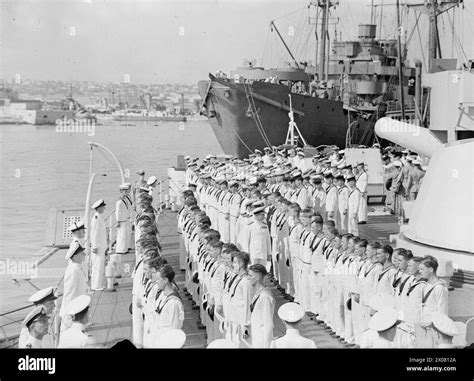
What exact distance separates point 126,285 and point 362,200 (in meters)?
4.68

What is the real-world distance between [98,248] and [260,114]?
752 inches

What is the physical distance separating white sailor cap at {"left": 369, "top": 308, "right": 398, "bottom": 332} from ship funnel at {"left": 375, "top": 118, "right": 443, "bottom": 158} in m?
2.94

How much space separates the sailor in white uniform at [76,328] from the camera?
459 cm

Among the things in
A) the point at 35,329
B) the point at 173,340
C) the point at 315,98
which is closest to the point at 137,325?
the point at 35,329

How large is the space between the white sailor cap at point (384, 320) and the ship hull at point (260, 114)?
2196 cm

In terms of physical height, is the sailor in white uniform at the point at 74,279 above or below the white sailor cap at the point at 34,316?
below

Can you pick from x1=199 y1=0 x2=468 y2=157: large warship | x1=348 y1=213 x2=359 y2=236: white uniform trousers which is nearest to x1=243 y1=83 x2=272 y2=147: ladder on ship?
x1=199 y1=0 x2=468 y2=157: large warship

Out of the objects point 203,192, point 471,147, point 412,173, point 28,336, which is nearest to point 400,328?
point 471,147

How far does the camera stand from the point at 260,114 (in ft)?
89.0

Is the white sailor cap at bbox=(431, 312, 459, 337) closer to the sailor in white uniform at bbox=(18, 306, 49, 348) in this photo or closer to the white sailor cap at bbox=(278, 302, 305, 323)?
the white sailor cap at bbox=(278, 302, 305, 323)

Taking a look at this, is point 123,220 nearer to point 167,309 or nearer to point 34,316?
point 167,309

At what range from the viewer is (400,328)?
5121 mm

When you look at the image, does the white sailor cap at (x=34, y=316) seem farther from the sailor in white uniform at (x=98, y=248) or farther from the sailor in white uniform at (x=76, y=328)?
the sailor in white uniform at (x=98, y=248)

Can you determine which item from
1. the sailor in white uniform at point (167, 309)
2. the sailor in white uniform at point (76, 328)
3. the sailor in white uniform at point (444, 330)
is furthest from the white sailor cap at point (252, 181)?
the sailor in white uniform at point (444, 330)
